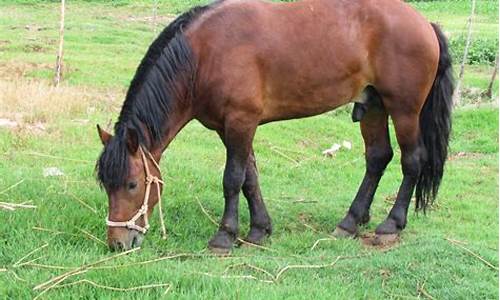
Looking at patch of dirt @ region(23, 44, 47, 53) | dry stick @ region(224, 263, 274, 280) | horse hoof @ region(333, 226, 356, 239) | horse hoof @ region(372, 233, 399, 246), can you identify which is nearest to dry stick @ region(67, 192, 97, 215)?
dry stick @ region(224, 263, 274, 280)

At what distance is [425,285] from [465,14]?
27.1m

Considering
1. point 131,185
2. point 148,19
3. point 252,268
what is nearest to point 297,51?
point 131,185

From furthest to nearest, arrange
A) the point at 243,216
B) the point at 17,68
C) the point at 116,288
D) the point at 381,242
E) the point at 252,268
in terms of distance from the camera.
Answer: the point at 17,68 → the point at 243,216 → the point at 381,242 → the point at 252,268 → the point at 116,288

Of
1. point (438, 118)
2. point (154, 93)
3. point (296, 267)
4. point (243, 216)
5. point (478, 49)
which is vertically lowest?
point (478, 49)

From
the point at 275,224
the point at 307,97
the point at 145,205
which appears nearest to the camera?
the point at 145,205

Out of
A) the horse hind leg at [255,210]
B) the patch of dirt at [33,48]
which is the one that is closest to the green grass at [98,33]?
the patch of dirt at [33,48]

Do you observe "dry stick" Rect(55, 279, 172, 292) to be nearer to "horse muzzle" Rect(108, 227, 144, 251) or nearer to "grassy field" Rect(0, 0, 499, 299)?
"grassy field" Rect(0, 0, 499, 299)

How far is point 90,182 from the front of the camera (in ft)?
21.0

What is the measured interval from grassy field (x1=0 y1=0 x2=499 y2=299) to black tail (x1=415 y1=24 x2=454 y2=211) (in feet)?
1.95

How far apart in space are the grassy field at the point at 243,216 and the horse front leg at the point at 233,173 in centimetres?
14

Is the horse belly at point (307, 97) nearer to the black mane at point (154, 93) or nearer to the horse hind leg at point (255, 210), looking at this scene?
the horse hind leg at point (255, 210)

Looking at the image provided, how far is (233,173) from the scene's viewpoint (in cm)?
538

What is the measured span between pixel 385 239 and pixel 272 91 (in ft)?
5.45

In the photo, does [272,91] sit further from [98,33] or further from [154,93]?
[98,33]
